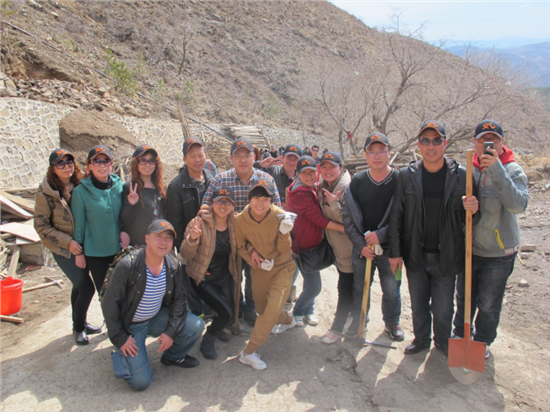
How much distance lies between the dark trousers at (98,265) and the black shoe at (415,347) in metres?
3.08

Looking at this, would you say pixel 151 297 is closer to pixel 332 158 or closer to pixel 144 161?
pixel 144 161

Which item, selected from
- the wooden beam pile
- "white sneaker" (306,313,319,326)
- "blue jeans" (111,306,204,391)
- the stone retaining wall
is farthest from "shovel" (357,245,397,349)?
the wooden beam pile

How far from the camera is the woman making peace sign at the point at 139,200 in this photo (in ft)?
11.9

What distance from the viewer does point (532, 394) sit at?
3068 millimetres

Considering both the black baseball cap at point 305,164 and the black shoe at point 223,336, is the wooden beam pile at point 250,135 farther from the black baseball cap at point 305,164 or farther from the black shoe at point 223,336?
the black shoe at point 223,336

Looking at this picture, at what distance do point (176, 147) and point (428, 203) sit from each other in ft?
46.8

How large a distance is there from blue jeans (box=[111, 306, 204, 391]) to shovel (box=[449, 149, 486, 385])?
7.44 ft

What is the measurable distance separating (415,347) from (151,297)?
255 centimetres

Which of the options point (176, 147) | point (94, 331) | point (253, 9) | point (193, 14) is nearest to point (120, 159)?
point (176, 147)

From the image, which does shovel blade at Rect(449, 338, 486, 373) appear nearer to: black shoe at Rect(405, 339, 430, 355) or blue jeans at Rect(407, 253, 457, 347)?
blue jeans at Rect(407, 253, 457, 347)

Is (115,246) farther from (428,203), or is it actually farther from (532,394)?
(532,394)

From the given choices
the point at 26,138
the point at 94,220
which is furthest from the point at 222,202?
the point at 26,138

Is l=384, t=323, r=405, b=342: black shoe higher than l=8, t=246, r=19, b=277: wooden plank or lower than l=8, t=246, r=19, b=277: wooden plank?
higher

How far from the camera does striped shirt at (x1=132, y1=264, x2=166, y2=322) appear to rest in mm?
3119
